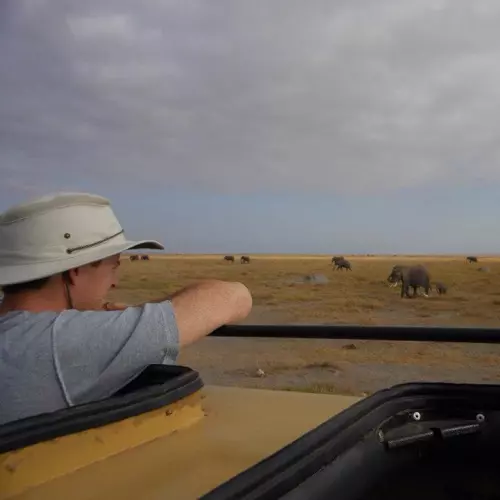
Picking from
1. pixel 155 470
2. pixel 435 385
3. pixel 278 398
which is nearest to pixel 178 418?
pixel 155 470

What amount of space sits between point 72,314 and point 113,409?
0.78 ft

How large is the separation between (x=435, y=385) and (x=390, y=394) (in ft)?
0.56

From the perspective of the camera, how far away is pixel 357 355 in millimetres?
12484

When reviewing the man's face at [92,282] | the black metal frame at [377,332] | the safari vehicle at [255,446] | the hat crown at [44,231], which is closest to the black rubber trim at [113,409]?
the safari vehicle at [255,446]

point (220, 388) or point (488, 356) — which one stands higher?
point (220, 388)

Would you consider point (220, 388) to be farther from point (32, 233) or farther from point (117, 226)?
point (32, 233)

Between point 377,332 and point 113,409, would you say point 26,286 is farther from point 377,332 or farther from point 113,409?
point 377,332

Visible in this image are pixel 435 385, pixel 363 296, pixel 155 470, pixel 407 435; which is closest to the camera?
pixel 155 470

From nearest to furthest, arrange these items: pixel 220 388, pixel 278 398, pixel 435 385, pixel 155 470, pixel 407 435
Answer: pixel 155 470, pixel 407 435, pixel 435 385, pixel 278 398, pixel 220 388

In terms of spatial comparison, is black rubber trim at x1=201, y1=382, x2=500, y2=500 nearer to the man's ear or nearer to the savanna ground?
the man's ear

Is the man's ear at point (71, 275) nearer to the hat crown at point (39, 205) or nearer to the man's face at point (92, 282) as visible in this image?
the man's face at point (92, 282)

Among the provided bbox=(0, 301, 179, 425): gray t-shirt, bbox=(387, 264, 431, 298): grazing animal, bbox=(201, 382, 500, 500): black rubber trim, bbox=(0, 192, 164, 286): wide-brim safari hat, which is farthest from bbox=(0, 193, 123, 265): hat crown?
bbox=(387, 264, 431, 298): grazing animal

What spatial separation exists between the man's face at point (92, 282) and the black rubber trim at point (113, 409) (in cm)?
23

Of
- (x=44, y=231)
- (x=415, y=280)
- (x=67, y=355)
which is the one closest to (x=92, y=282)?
(x=44, y=231)
